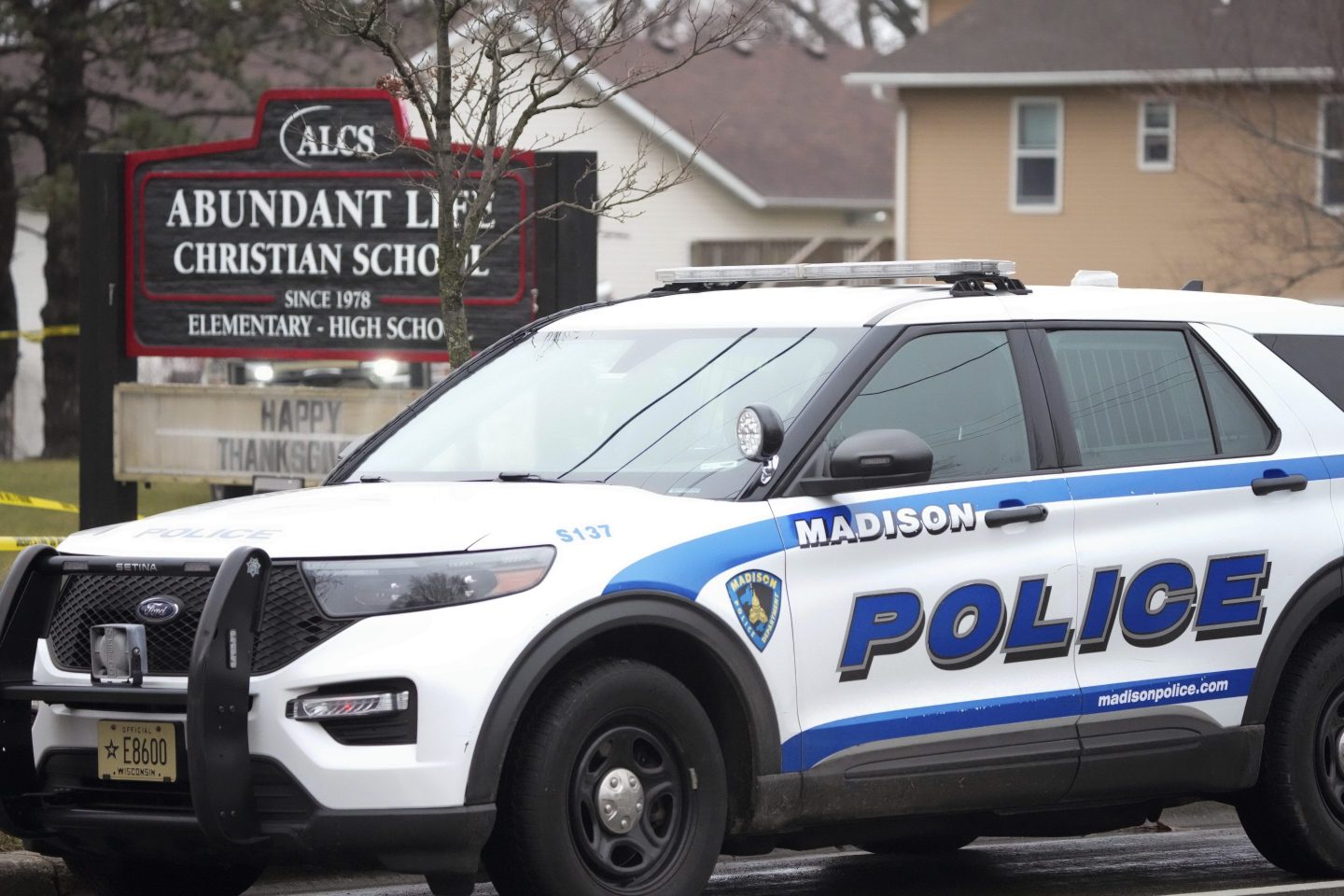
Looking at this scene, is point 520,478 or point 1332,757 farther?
point 1332,757

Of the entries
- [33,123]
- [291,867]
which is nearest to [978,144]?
[33,123]

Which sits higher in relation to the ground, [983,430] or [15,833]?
[983,430]

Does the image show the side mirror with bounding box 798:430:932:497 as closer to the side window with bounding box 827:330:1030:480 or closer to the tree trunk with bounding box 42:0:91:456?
the side window with bounding box 827:330:1030:480

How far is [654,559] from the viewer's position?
5.72 meters

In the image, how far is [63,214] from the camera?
80.0ft

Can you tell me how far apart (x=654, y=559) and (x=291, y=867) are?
254cm

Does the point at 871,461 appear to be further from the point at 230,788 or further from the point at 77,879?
the point at 77,879

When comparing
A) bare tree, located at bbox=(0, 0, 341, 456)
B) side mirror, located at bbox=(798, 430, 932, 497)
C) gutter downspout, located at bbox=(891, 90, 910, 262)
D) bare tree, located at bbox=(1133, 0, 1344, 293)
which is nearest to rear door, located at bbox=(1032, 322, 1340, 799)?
side mirror, located at bbox=(798, 430, 932, 497)

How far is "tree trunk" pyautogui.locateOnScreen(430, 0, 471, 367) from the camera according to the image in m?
8.78

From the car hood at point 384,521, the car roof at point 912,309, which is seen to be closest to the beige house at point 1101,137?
the car roof at point 912,309

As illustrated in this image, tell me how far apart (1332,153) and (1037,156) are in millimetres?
5368

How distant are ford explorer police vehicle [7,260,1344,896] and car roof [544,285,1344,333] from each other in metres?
0.02

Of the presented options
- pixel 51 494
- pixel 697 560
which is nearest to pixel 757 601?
pixel 697 560

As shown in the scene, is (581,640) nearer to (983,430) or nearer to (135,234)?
(983,430)
